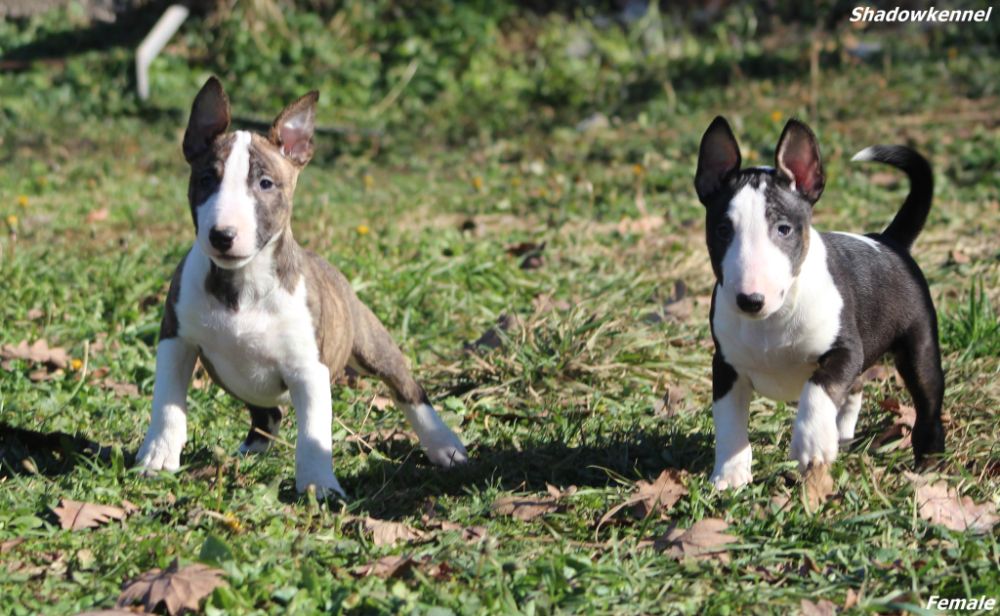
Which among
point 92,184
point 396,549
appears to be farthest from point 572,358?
point 92,184

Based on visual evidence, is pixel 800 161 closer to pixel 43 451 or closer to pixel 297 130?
pixel 297 130

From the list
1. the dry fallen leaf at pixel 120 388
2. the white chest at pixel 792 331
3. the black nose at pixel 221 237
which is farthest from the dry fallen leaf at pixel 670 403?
the dry fallen leaf at pixel 120 388

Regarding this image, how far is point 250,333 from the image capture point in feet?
15.1

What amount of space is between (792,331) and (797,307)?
0.08 metres

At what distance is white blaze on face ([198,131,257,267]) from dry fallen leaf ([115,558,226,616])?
3.37 ft

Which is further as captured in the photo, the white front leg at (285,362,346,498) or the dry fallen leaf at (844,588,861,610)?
the white front leg at (285,362,346,498)

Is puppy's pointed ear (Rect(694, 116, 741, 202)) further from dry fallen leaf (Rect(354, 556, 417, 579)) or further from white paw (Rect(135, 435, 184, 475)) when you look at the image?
white paw (Rect(135, 435, 184, 475))

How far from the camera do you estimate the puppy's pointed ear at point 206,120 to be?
4613 millimetres

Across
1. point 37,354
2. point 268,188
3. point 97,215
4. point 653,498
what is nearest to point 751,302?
point 653,498

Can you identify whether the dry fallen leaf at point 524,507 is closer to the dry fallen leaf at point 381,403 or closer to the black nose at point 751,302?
the black nose at point 751,302

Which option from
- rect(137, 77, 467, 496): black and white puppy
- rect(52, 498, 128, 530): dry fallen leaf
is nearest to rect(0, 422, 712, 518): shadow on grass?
rect(137, 77, 467, 496): black and white puppy

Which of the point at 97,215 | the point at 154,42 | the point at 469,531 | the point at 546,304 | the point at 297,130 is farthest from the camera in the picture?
the point at 154,42

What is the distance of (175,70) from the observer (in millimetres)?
12930

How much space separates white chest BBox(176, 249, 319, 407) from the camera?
460 centimetres
